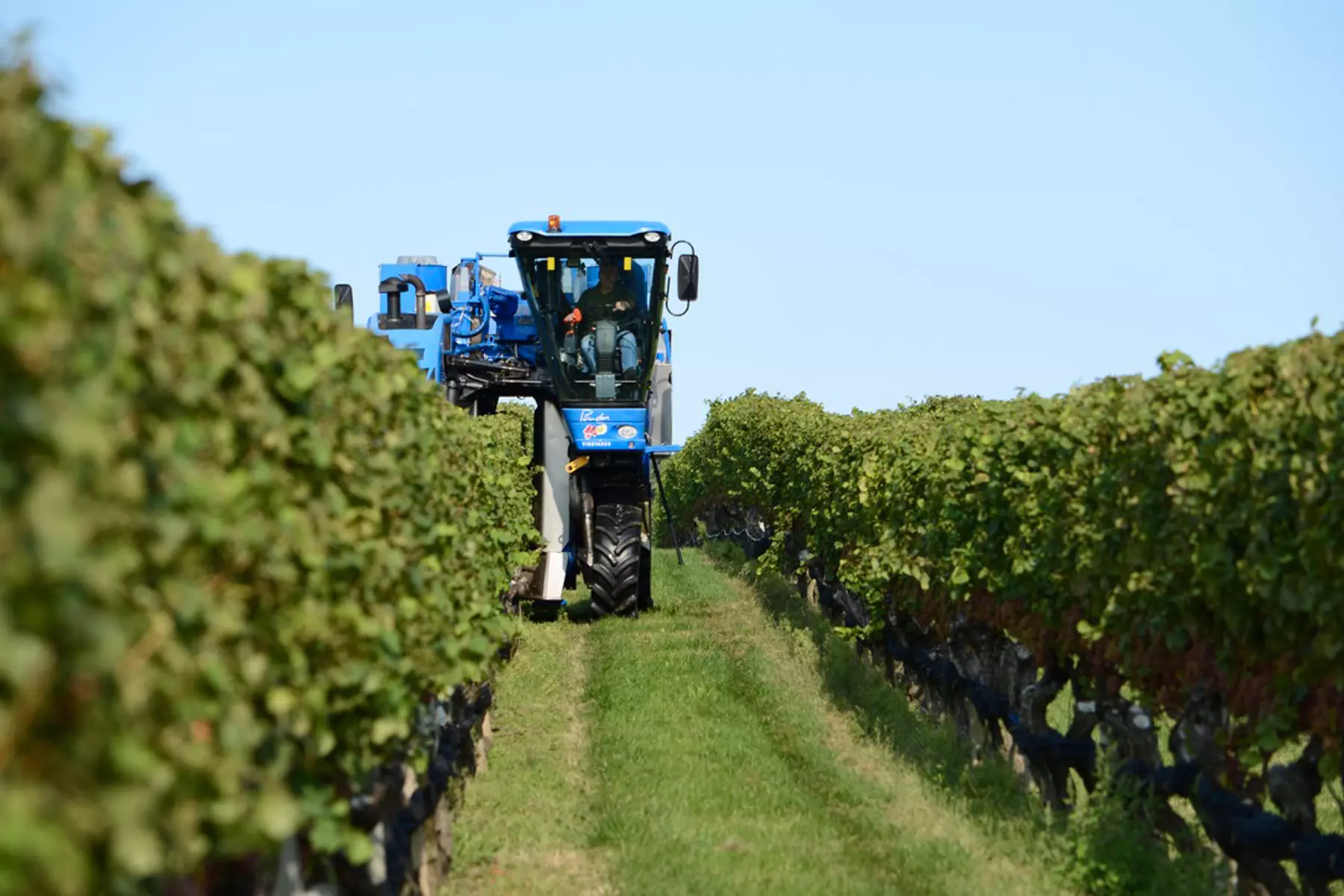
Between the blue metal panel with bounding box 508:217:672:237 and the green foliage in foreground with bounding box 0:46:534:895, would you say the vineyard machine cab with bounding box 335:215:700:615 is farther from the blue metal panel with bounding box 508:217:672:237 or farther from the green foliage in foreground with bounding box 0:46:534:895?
the green foliage in foreground with bounding box 0:46:534:895

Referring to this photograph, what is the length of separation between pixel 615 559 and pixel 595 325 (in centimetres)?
243

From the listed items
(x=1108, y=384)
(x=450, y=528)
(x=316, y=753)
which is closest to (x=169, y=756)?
(x=316, y=753)

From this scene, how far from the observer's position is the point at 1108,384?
912 centimetres

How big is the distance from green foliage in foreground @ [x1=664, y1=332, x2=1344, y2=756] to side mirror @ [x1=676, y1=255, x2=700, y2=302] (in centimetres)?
336

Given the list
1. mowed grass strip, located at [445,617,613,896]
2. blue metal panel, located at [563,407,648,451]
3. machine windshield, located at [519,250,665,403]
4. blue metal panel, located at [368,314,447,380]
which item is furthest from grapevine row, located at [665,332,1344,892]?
blue metal panel, located at [368,314,447,380]

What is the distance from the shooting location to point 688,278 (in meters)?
16.1

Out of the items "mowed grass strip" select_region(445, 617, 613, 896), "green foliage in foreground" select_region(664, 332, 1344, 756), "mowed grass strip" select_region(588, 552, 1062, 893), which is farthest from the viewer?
"mowed grass strip" select_region(445, 617, 613, 896)

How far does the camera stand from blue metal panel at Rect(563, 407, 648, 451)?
1727cm

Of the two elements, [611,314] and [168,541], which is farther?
[611,314]

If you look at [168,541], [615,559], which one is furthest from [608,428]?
[168,541]

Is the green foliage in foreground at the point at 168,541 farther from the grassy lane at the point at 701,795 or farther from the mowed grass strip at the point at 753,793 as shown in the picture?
the mowed grass strip at the point at 753,793

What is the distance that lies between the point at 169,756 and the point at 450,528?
13.0ft

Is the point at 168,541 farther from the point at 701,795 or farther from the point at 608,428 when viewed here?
the point at 608,428

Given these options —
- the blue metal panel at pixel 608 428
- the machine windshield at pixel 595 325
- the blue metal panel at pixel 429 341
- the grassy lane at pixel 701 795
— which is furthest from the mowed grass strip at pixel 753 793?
the blue metal panel at pixel 429 341
